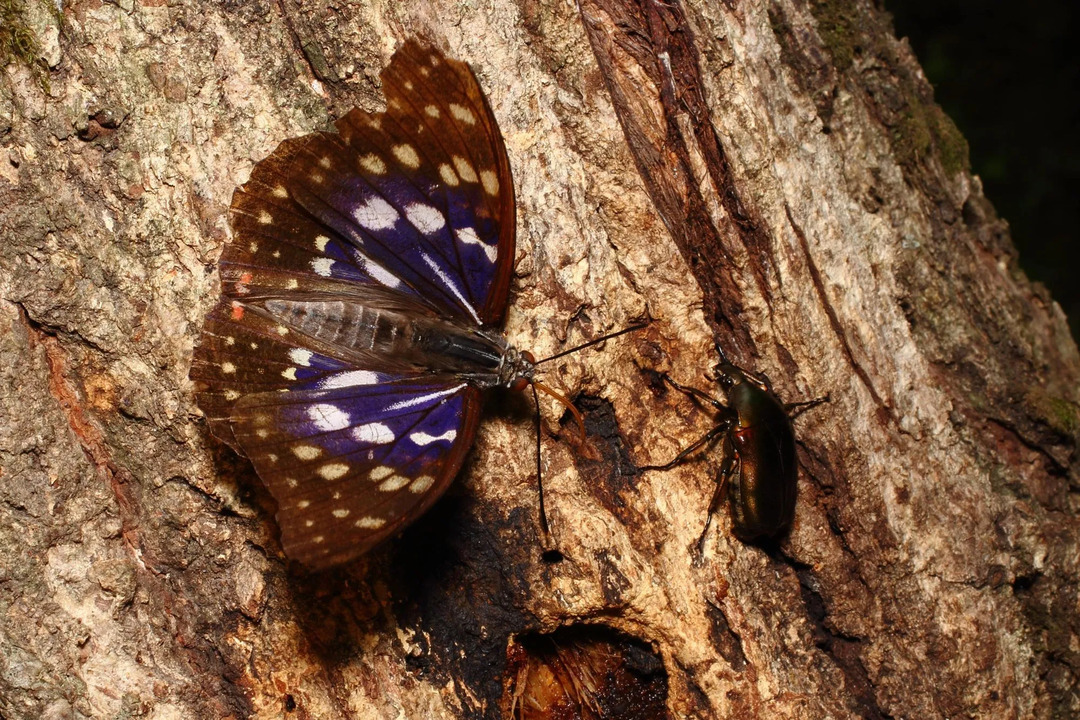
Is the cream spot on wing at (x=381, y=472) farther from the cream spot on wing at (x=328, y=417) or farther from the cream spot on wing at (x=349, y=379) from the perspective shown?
the cream spot on wing at (x=349, y=379)

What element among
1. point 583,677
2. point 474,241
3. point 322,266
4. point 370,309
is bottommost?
point 583,677

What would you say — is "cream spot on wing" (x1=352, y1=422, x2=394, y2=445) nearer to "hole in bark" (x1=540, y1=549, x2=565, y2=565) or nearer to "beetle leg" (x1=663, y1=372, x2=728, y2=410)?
"hole in bark" (x1=540, y1=549, x2=565, y2=565)

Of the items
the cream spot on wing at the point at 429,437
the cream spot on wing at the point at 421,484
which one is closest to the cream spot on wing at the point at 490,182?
the cream spot on wing at the point at 429,437

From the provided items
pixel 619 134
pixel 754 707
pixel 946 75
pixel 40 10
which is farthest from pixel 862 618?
pixel 946 75

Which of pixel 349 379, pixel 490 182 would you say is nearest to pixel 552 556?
pixel 349 379

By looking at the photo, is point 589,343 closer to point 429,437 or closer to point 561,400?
point 561,400

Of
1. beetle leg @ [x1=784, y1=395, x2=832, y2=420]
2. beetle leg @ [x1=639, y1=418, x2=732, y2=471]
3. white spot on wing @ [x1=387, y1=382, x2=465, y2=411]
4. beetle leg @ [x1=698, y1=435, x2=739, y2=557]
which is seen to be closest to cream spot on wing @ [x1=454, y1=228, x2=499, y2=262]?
white spot on wing @ [x1=387, y1=382, x2=465, y2=411]

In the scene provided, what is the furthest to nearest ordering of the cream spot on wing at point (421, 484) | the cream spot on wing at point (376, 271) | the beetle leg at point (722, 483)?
the cream spot on wing at point (376, 271) < the beetle leg at point (722, 483) < the cream spot on wing at point (421, 484)
